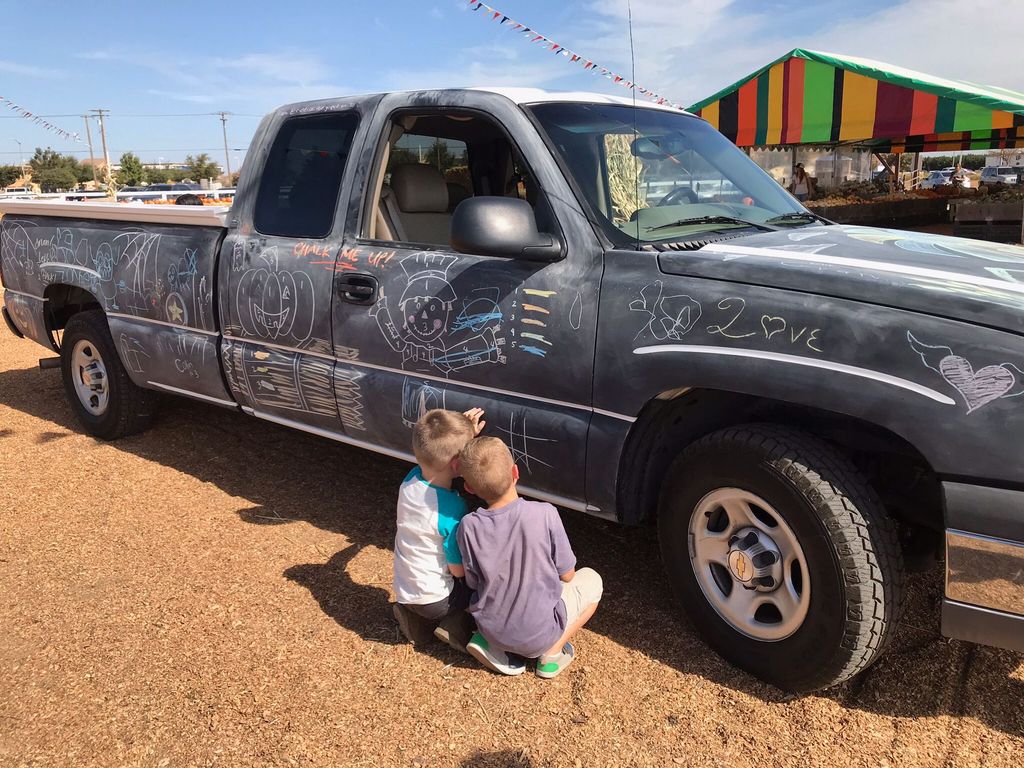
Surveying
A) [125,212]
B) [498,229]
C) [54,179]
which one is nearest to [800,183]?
[125,212]

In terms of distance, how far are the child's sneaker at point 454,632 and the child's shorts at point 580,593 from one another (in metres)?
0.39

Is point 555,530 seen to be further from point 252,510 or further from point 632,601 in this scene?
point 252,510

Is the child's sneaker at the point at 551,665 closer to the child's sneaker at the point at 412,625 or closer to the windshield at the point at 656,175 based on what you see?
the child's sneaker at the point at 412,625

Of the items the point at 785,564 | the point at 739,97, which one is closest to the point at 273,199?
the point at 785,564

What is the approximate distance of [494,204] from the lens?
2.83m

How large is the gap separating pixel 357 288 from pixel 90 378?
2803mm

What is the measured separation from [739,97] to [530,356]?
40.9 ft

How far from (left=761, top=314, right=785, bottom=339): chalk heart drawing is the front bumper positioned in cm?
62

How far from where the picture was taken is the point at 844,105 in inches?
490

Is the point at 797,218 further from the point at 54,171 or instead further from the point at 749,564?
the point at 54,171

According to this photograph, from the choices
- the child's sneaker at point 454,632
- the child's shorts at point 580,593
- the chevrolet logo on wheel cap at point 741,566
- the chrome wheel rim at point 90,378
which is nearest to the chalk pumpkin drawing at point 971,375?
the chevrolet logo on wheel cap at point 741,566

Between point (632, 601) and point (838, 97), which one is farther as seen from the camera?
point (838, 97)

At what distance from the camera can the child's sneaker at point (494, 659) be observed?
280 centimetres

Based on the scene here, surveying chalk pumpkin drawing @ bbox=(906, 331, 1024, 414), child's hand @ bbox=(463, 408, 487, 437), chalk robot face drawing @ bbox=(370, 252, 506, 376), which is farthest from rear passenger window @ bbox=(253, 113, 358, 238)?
chalk pumpkin drawing @ bbox=(906, 331, 1024, 414)
